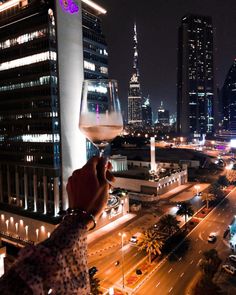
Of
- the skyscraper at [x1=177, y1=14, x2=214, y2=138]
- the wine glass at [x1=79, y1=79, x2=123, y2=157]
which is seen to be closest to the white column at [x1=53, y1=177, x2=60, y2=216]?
the wine glass at [x1=79, y1=79, x2=123, y2=157]

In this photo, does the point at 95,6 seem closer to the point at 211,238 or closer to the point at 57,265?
the point at 211,238

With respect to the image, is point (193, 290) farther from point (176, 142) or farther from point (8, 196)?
point (176, 142)

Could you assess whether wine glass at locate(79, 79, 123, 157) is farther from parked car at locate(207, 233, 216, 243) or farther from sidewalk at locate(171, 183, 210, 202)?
sidewalk at locate(171, 183, 210, 202)

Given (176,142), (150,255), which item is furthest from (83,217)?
(176,142)

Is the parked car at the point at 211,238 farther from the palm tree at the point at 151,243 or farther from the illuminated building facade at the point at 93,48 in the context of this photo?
the illuminated building facade at the point at 93,48

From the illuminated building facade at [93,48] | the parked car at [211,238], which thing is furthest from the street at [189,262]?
the illuminated building facade at [93,48]

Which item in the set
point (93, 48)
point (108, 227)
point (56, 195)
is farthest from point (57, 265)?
point (93, 48)
